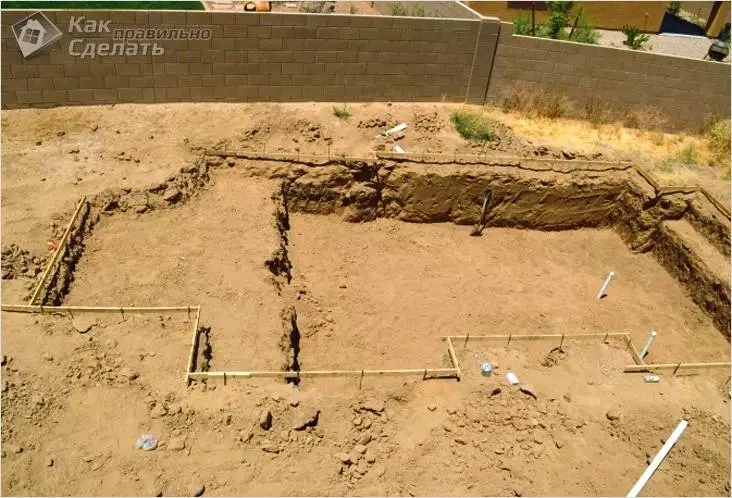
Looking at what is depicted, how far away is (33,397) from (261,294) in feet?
9.96

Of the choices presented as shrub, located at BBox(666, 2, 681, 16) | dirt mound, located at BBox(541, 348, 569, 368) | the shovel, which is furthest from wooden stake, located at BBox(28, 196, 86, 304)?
shrub, located at BBox(666, 2, 681, 16)

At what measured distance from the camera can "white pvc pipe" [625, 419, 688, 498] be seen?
6.16 metres

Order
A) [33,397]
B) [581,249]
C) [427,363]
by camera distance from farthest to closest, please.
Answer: [581,249]
[427,363]
[33,397]

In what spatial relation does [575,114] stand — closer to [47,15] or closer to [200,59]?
[200,59]

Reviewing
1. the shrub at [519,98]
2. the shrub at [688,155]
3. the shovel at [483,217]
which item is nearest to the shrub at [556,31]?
the shrub at [519,98]

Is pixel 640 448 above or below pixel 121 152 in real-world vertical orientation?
below

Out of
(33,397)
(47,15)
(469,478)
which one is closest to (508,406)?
(469,478)

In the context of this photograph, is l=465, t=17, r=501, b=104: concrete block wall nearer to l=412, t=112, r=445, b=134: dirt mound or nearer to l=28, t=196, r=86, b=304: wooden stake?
l=412, t=112, r=445, b=134: dirt mound

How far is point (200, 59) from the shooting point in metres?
10.7

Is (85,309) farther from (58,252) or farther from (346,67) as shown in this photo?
(346,67)

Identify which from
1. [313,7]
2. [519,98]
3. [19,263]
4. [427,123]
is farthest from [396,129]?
[19,263]

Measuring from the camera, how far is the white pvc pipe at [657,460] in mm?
6160

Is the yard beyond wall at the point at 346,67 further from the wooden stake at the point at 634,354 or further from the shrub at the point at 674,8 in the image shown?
the shrub at the point at 674,8

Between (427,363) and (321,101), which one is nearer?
(427,363)
